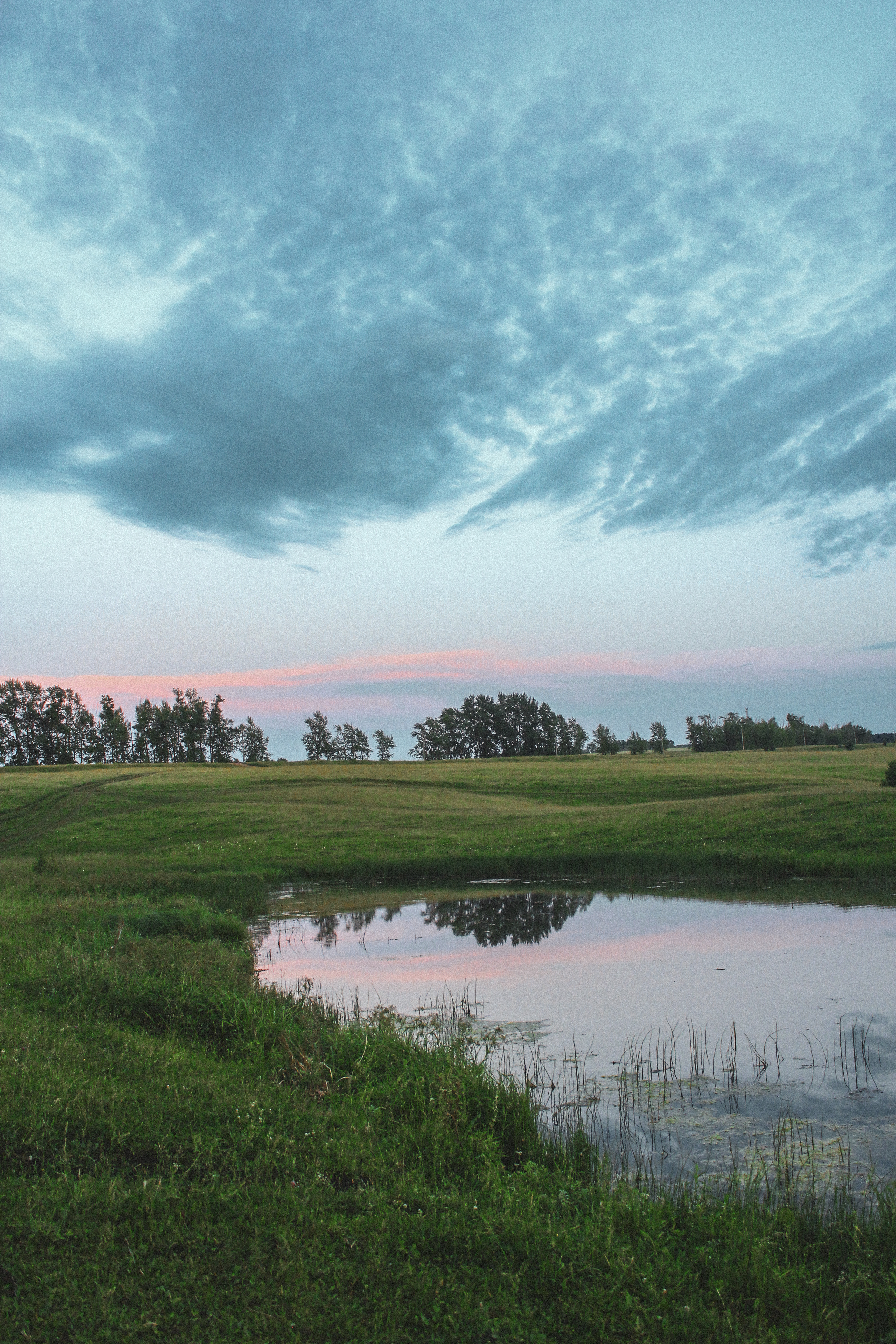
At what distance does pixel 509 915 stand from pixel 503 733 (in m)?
135

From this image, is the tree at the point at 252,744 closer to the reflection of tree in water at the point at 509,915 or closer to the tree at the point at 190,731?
the tree at the point at 190,731

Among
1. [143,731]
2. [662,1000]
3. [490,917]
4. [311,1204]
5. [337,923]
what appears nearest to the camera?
[311,1204]

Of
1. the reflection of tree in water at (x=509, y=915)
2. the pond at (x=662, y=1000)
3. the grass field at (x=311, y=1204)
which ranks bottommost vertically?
the reflection of tree in water at (x=509, y=915)

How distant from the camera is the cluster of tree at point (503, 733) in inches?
6329

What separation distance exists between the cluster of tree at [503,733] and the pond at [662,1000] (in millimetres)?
130876

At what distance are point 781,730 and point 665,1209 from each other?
6796 inches

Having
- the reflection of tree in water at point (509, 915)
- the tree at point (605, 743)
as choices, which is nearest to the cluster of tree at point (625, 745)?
the tree at point (605, 743)

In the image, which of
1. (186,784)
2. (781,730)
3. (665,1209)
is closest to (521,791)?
A: (186,784)

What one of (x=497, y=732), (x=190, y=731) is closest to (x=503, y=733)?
(x=497, y=732)

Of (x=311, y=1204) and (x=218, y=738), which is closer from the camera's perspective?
(x=311, y=1204)

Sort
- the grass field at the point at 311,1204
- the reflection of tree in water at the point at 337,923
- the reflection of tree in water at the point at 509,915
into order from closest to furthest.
A: the grass field at the point at 311,1204, the reflection of tree in water at the point at 509,915, the reflection of tree in water at the point at 337,923

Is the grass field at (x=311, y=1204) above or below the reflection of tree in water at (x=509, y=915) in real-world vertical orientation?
above

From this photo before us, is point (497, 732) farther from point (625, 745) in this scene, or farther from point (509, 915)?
point (509, 915)

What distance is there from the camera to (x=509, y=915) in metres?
27.2
